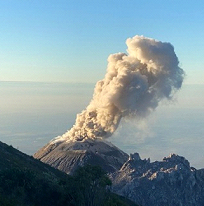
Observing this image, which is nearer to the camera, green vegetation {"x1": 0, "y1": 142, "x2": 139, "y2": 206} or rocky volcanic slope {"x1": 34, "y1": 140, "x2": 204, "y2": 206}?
green vegetation {"x1": 0, "y1": 142, "x2": 139, "y2": 206}

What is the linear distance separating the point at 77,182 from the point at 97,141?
135 m

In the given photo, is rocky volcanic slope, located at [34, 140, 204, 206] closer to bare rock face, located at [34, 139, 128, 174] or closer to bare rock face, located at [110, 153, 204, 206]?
bare rock face, located at [110, 153, 204, 206]

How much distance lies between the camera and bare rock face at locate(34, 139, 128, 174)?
16162cm

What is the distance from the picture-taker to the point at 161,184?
415 feet

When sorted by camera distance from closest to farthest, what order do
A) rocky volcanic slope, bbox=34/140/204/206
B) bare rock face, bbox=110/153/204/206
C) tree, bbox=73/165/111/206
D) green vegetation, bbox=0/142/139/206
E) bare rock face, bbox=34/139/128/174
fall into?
green vegetation, bbox=0/142/139/206 → tree, bbox=73/165/111/206 → bare rock face, bbox=110/153/204/206 → rocky volcanic slope, bbox=34/140/204/206 → bare rock face, bbox=34/139/128/174

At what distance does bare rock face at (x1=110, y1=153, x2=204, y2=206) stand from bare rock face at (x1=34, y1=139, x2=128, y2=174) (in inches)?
861

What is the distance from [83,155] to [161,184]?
4675 centimetres

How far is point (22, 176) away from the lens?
148 feet

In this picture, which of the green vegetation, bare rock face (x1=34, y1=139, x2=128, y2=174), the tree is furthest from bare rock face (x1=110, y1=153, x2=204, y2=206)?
the tree

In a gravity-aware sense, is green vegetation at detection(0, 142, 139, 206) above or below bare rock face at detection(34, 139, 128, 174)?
above

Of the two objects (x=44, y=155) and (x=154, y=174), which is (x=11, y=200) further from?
(x=44, y=155)

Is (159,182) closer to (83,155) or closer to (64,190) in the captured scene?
(83,155)

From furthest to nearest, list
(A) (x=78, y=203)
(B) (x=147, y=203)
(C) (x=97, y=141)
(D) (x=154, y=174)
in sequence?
(C) (x=97, y=141), (D) (x=154, y=174), (B) (x=147, y=203), (A) (x=78, y=203)

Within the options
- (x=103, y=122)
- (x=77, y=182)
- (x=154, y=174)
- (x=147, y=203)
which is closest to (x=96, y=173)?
(x=77, y=182)
